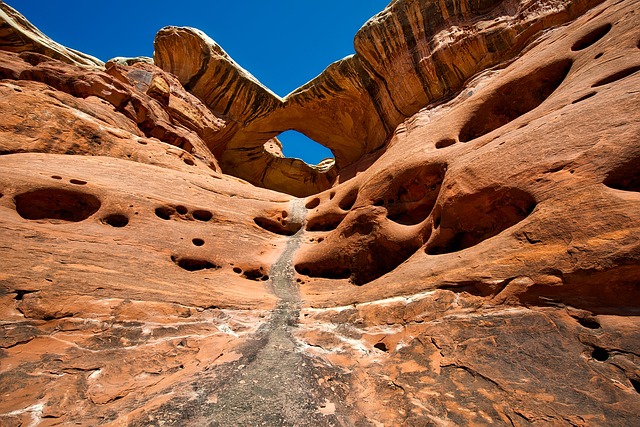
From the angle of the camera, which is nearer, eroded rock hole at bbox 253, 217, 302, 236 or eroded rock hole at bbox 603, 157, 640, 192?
eroded rock hole at bbox 603, 157, 640, 192

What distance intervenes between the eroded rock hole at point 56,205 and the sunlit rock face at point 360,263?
39mm

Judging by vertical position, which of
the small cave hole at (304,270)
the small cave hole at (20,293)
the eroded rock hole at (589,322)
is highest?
the small cave hole at (304,270)

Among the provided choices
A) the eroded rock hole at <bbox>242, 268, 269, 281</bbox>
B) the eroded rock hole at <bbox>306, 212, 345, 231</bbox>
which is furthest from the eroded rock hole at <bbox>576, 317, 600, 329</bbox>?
the eroded rock hole at <bbox>306, 212, 345, 231</bbox>

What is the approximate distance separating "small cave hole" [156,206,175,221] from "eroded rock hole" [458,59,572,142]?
915 cm

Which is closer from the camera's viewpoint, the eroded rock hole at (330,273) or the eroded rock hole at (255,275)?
the eroded rock hole at (255,275)

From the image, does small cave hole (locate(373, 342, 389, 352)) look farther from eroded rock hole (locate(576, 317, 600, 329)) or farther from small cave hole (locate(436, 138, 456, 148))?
small cave hole (locate(436, 138, 456, 148))

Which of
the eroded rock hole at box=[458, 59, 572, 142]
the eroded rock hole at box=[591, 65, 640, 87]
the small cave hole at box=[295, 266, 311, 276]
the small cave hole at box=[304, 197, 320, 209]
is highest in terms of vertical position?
the eroded rock hole at box=[458, 59, 572, 142]

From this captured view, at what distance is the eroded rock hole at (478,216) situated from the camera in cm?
586

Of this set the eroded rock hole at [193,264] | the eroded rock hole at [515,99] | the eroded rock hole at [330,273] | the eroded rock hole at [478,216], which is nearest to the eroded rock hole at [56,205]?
the eroded rock hole at [193,264]

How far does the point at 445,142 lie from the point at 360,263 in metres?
4.61

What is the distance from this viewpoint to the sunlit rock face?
3.39m

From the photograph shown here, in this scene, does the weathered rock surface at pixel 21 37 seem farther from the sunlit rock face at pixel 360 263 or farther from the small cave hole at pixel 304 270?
Answer: the small cave hole at pixel 304 270

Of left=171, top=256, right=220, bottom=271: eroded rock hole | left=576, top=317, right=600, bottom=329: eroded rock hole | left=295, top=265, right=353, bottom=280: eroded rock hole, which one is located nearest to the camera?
left=576, top=317, right=600, bottom=329: eroded rock hole

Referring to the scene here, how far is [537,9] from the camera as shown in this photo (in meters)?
12.2
